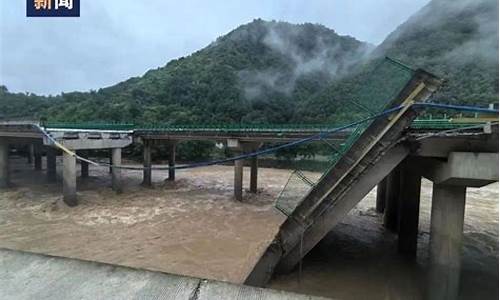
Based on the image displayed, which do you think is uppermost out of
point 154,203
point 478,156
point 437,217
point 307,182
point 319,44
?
point 319,44

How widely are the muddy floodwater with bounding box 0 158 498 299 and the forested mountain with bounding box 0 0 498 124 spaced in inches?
762

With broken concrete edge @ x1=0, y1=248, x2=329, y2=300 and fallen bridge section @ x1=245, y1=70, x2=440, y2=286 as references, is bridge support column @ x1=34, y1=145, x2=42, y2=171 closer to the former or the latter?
fallen bridge section @ x1=245, y1=70, x2=440, y2=286

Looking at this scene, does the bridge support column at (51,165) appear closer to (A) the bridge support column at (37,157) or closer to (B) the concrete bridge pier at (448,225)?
(A) the bridge support column at (37,157)

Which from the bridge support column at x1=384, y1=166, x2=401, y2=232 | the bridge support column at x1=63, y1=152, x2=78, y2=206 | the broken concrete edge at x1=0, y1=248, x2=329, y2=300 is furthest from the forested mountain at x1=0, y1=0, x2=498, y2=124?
the broken concrete edge at x1=0, y1=248, x2=329, y2=300

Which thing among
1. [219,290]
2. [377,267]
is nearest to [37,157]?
[377,267]

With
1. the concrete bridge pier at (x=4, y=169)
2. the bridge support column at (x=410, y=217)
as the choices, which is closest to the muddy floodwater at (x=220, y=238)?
the bridge support column at (x=410, y=217)

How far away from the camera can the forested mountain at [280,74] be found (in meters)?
48.7

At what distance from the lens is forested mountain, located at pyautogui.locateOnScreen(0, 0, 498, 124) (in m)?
48.7

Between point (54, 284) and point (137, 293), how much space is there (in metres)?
0.62

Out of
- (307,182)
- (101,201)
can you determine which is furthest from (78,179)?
(307,182)

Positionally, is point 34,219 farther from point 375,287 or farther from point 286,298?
point 286,298

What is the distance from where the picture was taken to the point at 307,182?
8.20 m

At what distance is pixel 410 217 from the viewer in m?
10.8

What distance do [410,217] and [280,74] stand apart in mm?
80414
